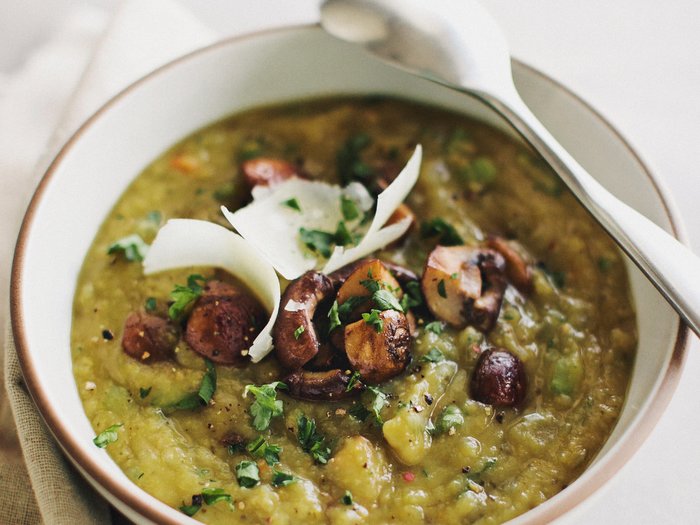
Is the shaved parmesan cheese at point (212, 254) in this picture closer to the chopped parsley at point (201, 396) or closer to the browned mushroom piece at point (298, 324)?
the browned mushroom piece at point (298, 324)

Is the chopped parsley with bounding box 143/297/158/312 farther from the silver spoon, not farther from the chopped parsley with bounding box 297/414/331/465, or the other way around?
the silver spoon

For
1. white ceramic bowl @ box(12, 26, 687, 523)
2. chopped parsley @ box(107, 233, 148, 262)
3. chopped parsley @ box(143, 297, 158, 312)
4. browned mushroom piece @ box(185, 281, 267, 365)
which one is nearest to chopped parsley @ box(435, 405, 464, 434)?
→ white ceramic bowl @ box(12, 26, 687, 523)

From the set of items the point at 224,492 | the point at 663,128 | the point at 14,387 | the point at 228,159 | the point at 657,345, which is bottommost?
the point at 14,387

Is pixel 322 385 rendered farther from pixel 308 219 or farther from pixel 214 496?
pixel 308 219

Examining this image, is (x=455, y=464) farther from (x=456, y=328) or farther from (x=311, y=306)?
(x=311, y=306)

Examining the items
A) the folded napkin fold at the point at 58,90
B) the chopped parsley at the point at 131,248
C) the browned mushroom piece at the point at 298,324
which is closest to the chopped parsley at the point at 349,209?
the browned mushroom piece at the point at 298,324

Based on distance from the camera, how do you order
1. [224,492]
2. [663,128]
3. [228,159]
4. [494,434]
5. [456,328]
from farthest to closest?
[663,128] < [228,159] < [456,328] < [494,434] < [224,492]

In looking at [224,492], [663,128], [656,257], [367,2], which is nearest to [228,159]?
[367,2]
